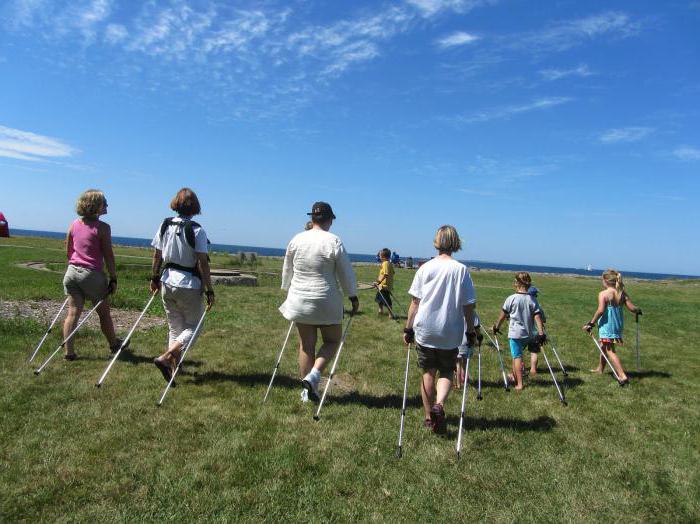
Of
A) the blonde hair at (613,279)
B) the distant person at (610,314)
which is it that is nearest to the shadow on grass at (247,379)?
the distant person at (610,314)

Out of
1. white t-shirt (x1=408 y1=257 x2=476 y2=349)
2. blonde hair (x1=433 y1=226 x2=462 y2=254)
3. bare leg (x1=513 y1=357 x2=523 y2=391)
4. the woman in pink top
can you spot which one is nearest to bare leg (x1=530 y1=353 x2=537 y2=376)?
bare leg (x1=513 y1=357 x2=523 y2=391)

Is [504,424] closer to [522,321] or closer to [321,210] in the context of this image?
[522,321]

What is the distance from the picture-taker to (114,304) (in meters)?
12.9

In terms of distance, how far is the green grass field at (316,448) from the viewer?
3842 mm

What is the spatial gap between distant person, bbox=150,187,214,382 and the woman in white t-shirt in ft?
Result: 9.92

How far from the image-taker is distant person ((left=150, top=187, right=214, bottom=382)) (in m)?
6.47

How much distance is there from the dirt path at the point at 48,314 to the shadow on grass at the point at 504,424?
7.46 meters

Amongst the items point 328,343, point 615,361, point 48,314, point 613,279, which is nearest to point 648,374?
point 615,361

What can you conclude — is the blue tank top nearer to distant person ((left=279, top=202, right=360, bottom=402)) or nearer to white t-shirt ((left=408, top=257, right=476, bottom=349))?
white t-shirt ((left=408, top=257, right=476, bottom=349))

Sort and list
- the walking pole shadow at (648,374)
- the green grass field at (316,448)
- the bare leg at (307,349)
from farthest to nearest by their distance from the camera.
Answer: the walking pole shadow at (648,374) < the bare leg at (307,349) < the green grass field at (316,448)

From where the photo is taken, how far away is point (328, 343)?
637cm

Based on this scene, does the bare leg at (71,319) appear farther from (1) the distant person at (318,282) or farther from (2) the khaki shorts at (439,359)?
(2) the khaki shorts at (439,359)

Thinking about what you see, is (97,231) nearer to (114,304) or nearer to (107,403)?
(107,403)

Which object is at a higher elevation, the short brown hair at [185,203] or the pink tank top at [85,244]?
the short brown hair at [185,203]
